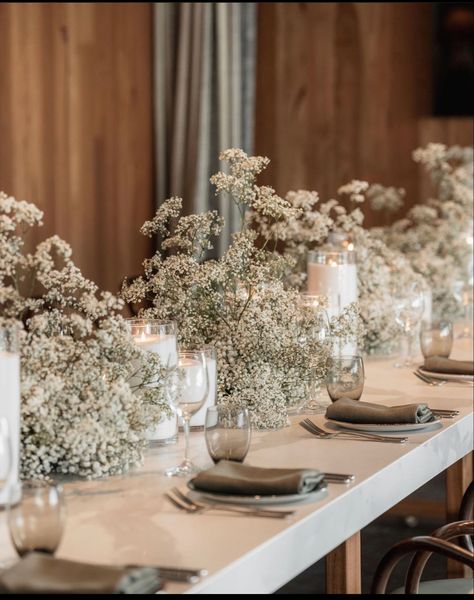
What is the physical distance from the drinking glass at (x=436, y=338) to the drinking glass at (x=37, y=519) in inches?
65.7

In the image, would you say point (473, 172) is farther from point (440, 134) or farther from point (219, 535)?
point (219, 535)

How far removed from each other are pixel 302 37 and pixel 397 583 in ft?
12.5

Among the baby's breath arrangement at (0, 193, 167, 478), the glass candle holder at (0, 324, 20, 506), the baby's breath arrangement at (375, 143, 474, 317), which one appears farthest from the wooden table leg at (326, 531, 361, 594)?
the baby's breath arrangement at (375, 143, 474, 317)

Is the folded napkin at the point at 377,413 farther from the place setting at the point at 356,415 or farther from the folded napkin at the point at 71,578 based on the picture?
the folded napkin at the point at 71,578

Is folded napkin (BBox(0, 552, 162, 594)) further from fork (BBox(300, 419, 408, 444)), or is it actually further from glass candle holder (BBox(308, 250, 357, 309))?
glass candle holder (BBox(308, 250, 357, 309))

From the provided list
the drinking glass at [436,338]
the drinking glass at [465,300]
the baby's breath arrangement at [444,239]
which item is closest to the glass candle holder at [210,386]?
the drinking glass at [436,338]

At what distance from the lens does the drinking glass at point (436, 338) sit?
281cm

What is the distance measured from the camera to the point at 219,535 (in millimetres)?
1481

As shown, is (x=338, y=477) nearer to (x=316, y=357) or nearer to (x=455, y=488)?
(x=316, y=357)

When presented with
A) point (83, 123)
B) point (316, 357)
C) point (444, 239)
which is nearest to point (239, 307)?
point (316, 357)

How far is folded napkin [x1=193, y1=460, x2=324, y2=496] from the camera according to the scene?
1609 mm

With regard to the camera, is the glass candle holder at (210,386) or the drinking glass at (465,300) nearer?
the glass candle holder at (210,386)

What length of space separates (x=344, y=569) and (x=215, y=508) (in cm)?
49

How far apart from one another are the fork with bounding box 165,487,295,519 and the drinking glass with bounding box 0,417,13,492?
1.03 feet
